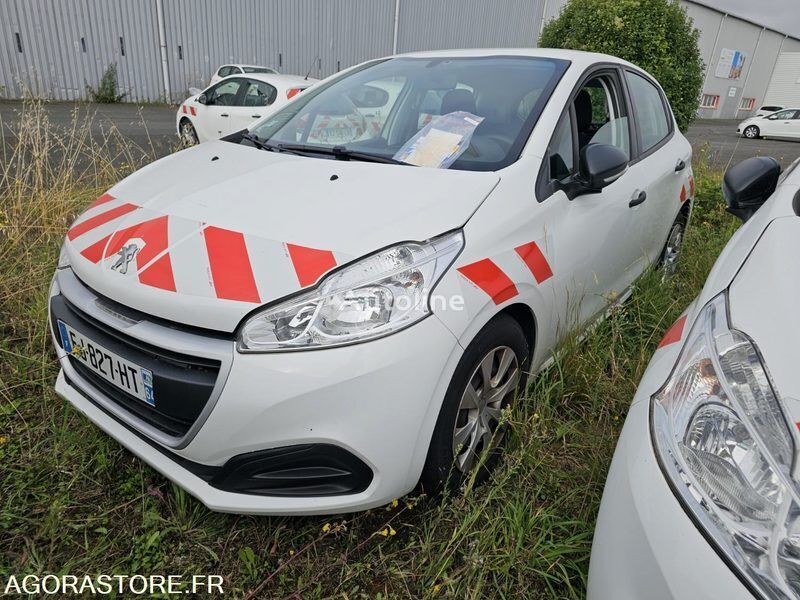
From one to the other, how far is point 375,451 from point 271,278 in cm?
52

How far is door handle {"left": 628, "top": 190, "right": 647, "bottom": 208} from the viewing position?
240 cm

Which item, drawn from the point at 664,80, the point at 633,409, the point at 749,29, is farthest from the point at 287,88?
the point at 749,29

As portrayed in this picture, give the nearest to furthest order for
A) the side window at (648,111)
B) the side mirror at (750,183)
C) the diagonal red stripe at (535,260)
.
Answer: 1. the diagonal red stripe at (535,260)
2. the side mirror at (750,183)
3. the side window at (648,111)

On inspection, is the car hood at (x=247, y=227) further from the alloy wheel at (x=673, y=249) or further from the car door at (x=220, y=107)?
the car door at (x=220, y=107)

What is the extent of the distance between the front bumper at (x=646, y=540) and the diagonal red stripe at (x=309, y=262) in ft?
2.64

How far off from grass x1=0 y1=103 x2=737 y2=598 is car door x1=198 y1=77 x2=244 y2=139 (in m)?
6.23

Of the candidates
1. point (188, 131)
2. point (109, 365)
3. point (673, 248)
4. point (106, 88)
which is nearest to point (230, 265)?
point (109, 365)

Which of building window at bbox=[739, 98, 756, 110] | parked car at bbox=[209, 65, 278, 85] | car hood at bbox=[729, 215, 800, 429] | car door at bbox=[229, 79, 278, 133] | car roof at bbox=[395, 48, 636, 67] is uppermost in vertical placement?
car roof at bbox=[395, 48, 636, 67]

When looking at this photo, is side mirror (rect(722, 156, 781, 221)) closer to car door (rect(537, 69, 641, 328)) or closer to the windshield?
car door (rect(537, 69, 641, 328))

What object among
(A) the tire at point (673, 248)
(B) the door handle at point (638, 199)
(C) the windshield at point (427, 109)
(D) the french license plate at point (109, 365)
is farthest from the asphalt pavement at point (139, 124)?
(D) the french license plate at point (109, 365)

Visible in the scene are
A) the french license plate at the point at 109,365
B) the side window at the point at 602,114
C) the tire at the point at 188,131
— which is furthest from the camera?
the tire at the point at 188,131

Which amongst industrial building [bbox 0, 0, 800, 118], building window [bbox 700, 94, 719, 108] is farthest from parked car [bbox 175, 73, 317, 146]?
building window [bbox 700, 94, 719, 108]

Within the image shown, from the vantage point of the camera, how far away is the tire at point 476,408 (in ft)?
4.84

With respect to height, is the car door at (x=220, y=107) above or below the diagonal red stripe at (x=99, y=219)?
below
